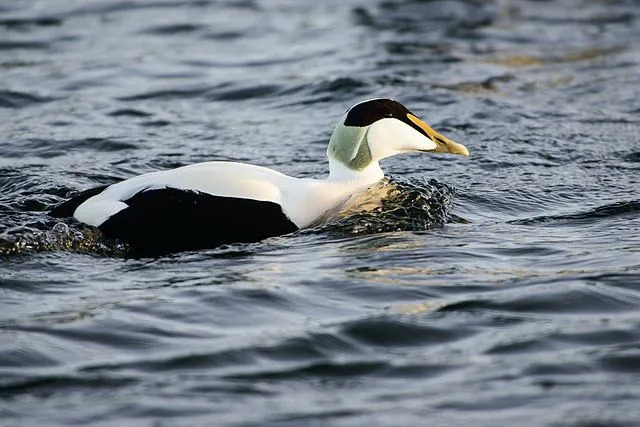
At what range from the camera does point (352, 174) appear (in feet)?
23.0

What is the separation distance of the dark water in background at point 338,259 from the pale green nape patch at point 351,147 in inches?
12.2

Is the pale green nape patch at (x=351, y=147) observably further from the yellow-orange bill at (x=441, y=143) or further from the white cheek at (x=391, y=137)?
the yellow-orange bill at (x=441, y=143)

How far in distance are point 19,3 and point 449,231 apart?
9.11 metres

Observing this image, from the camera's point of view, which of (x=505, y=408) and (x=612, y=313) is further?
(x=612, y=313)

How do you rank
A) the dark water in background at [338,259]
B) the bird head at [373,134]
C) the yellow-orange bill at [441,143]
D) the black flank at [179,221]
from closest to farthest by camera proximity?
the dark water in background at [338,259], the black flank at [179,221], the bird head at [373,134], the yellow-orange bill at [441,143]

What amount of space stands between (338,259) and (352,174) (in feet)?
2.38

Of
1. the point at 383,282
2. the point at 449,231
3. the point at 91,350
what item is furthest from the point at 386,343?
the point at 449,231

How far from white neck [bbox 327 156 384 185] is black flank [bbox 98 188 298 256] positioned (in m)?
0.65

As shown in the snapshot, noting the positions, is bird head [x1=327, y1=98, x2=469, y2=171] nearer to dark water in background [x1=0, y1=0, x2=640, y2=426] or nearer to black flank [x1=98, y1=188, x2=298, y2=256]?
dark water in background [x1=0, y1=0, x2=640, y2=426]

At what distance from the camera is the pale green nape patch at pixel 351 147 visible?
6.92 meters

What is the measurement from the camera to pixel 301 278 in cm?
613

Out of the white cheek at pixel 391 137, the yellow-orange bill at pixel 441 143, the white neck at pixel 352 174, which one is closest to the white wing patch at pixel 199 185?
the white neck at pixel 352 174

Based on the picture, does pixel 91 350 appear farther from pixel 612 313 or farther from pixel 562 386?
pixel 612 313

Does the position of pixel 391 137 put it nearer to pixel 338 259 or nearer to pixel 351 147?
pixel 351 147
